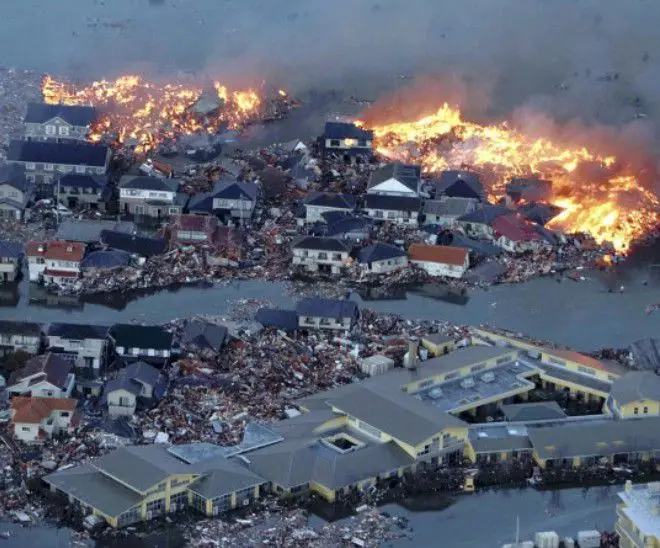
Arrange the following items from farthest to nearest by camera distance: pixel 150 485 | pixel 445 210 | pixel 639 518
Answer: pixel 445 210 < pixel 150 485 < pixel 639 518

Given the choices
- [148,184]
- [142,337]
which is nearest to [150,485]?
[142,337]

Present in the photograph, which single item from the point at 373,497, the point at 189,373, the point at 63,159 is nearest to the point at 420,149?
the point at 63,159

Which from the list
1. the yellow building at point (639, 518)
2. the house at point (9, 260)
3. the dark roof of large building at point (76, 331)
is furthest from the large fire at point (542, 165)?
the yellow building at point (639, 518)

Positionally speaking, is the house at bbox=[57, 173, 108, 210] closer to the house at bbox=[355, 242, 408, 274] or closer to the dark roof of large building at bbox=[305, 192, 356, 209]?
the dark roof of large building at bbox=[305, 192, 356, 209]

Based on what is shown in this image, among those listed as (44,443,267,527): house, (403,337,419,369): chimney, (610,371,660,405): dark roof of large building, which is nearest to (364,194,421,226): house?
(403,337,419,369): chimney

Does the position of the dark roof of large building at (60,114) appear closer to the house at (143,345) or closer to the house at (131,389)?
the house at (143,345)

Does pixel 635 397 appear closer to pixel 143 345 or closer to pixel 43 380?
pixel 143 345
